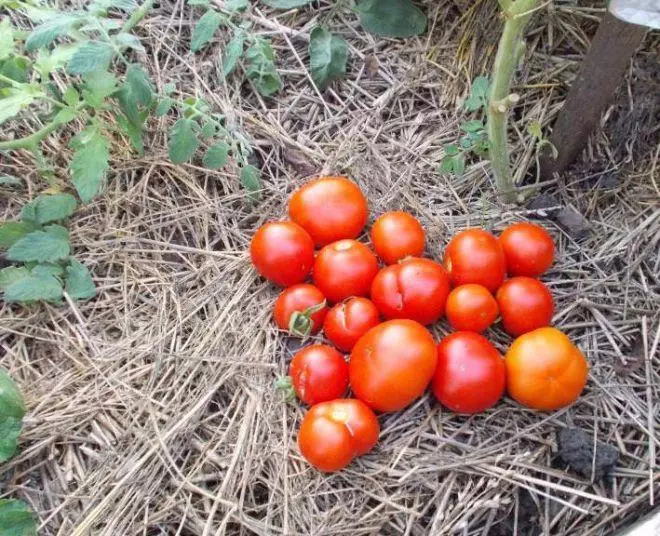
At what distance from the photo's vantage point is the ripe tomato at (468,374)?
Result: 1463 millimetres

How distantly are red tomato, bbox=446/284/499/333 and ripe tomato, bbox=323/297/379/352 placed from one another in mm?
203

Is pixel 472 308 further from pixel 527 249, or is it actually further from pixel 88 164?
pixel 88 164

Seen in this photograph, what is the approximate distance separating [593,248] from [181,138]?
1253 millimetres

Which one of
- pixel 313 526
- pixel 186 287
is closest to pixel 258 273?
pixel 186 287

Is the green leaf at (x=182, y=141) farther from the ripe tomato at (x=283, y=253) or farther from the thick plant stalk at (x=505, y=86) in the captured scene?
the thick plant stalk at (x=505, y=86)

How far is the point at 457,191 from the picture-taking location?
1.96 metres

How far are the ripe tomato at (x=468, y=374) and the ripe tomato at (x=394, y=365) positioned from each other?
40 mm

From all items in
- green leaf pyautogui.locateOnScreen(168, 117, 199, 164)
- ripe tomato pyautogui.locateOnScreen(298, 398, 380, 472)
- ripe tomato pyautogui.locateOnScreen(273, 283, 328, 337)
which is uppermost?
green leaf pyautogui.locateOnScreen(168, 117, 199, 164)

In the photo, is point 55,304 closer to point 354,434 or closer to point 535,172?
point 354,434

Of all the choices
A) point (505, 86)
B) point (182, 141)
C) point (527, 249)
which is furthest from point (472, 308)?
point (182, 141)

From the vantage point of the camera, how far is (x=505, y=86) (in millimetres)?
1700

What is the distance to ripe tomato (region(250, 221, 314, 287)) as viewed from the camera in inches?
65.8

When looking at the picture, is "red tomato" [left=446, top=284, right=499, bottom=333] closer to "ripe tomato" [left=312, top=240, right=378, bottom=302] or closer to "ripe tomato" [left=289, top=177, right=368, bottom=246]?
"ripe tomato" [left=312, top=240, right=378, bottom=302]

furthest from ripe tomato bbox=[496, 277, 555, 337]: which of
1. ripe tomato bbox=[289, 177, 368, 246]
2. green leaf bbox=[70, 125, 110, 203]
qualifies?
green leaf bbox=[70, 125, 110, 203]
